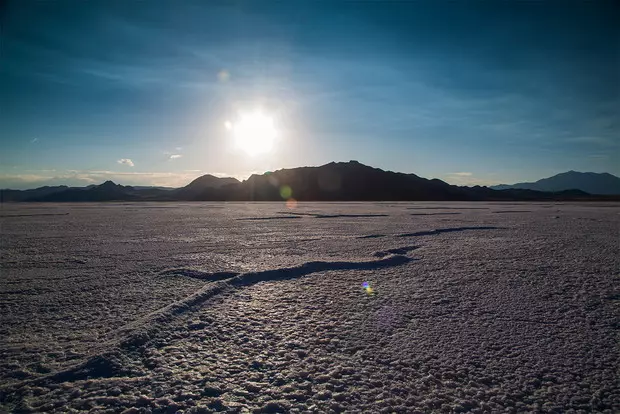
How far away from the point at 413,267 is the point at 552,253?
2906 millimetres

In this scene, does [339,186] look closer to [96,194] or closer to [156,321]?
[96,194]

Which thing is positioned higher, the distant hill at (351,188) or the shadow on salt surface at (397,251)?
the distant hill at (351,188)

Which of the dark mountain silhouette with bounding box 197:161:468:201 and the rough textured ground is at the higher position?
the dark mountain silhouette with bounding box 197:161:468:201

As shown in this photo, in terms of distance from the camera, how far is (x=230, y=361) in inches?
92.0

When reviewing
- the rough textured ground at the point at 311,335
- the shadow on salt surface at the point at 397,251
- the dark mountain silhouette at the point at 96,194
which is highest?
the dark mountain silhouette at the point at 96,194

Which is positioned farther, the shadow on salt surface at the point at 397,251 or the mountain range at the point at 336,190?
the mountain range at the point at 336,190

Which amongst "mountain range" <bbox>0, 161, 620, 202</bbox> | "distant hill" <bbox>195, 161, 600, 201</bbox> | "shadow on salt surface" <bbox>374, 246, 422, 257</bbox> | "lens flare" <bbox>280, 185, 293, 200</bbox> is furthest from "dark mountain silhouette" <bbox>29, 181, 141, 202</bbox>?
"shadow on salt surface" <bbox>374, 246, 422, 257</bbox>

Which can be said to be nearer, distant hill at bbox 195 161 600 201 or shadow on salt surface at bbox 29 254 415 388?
shadow on salt surface at bbox 29 254 415 388

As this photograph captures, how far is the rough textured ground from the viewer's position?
1968mm

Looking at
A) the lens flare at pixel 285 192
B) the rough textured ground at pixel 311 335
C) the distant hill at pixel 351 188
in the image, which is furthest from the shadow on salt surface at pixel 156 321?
the lens flare at pixel 285 192

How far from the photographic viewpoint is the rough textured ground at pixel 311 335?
1.97 meters

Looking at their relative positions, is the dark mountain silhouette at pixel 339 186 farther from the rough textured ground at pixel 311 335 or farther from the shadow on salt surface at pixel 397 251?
the rough textured ground at pixel 311 335

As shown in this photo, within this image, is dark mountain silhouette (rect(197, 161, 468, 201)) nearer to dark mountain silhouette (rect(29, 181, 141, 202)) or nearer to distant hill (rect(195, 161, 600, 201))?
distant hill (rect(195, 161, 600, 201))

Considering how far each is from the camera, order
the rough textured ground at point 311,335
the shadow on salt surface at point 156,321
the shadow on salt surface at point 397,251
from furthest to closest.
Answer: the shadow on salt surface at point 397,251, the shadow on salt surface at point 156,321, the rough textured ground at point 311,335
